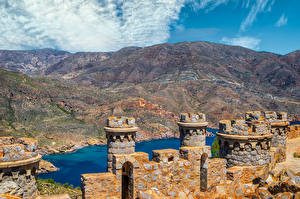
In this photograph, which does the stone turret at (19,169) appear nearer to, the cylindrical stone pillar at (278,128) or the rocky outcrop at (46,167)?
the cylindrical stone pillar at (278,128)

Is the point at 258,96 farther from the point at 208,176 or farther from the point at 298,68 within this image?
the point at 208,176

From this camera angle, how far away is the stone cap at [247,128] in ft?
31.1

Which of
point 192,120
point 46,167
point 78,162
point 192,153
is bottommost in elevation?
point 78,162

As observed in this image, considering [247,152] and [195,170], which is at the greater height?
[247,152]

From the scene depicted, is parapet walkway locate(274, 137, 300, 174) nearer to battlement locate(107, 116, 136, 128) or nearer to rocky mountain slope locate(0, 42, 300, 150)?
battlement locate(107, 116, 136, 128)

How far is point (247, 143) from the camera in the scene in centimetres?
946

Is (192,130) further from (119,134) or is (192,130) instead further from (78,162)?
(78,162)

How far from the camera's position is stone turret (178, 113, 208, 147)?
42.4 feet

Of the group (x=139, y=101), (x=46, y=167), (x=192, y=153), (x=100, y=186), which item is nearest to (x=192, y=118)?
(x=192, y=153)

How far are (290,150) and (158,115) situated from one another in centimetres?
7781

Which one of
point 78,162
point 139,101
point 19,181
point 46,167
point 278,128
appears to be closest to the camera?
point 19,181

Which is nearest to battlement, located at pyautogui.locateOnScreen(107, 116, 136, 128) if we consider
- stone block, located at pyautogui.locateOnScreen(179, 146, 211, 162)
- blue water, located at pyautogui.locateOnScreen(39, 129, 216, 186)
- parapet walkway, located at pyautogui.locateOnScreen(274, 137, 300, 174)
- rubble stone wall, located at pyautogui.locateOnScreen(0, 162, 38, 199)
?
stone block, located at pyautogui.locateOnScreen(179, 146, 211, 162)

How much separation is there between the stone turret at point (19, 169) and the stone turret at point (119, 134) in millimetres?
5750

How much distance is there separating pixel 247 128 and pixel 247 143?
1.93 ft
